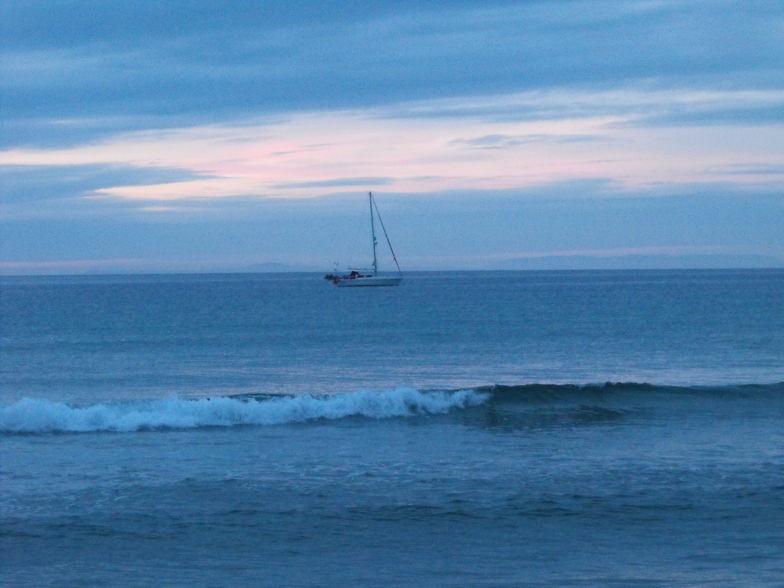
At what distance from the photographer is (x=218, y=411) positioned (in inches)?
843

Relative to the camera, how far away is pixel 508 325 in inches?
2047

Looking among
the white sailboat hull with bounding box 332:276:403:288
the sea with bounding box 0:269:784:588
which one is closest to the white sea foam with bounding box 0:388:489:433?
the sea with bounding box 0:269:784:588

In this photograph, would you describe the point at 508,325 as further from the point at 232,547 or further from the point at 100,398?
the point at 232,547

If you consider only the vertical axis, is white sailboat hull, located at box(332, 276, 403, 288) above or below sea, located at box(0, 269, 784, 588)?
above

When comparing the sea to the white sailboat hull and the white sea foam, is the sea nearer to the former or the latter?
the white sea foam

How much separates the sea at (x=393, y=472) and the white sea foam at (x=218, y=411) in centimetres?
6

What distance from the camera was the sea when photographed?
11242 mm

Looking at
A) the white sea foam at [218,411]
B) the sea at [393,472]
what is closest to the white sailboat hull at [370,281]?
the sea at [393,472]

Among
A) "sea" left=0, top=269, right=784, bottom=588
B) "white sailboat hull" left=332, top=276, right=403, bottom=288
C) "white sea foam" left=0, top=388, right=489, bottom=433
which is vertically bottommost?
"sea" left=0, top=269, right=784, bottom=588

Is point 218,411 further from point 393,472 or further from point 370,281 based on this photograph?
point 370,281

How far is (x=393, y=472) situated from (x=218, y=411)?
7.25m

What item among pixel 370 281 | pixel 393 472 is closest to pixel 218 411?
pixel 393 472

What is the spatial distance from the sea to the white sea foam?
60 mm

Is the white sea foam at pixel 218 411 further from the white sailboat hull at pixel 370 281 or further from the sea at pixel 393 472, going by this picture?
the white sailboat hull at pixel 370 281
